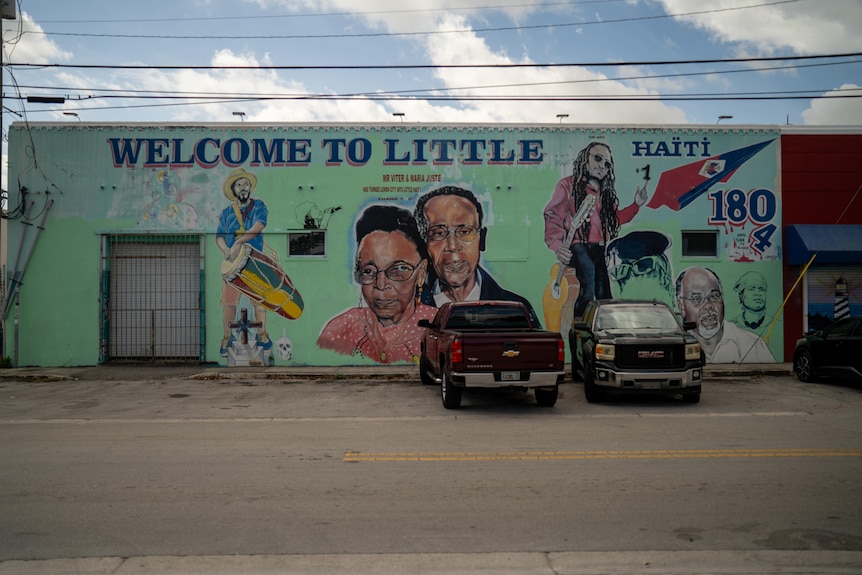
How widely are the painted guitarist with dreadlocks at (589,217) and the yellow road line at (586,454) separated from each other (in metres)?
10.6

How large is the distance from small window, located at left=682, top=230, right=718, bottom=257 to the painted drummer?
1163 cm

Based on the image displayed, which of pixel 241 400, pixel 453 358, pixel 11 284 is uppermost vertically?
pixel 11 284

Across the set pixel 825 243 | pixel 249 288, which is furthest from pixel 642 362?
pixel 249 288

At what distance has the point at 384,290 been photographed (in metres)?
19.2

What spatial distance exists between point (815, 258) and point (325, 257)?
42.8ft

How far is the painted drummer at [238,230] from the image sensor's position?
63.1 ft

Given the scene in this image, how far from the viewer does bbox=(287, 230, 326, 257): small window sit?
19375 millimetres

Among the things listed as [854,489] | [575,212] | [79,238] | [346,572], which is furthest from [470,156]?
[346,572]

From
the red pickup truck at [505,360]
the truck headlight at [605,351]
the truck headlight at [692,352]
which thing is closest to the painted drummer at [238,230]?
the red pickup truck at [505,360]

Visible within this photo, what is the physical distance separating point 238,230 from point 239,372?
395 cm

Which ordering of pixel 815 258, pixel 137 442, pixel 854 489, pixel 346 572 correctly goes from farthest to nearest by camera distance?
pixel 815 258
pixel 137 442
pixel 854 489
pixel 346 572

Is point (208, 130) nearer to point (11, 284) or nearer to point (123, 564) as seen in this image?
point (11, 284)

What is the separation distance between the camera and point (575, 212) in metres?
19.5

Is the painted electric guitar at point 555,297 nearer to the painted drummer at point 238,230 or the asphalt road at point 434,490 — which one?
the asphalt road at point 434,490
